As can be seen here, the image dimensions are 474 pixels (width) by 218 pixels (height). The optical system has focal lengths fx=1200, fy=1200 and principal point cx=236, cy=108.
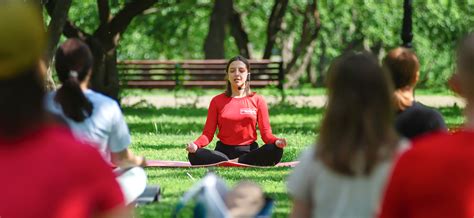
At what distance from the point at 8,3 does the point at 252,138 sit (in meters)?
8.74

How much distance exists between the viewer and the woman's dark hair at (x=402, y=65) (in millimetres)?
6289

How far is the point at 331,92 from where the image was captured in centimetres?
466

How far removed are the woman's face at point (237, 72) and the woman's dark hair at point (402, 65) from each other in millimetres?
5084

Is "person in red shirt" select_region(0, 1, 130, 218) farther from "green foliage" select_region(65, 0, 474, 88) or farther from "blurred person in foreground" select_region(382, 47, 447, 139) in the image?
"green foliage" select_region(65, 0, 474, 88)

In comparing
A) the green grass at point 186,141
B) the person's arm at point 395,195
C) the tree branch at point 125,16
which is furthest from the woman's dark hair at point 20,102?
the tree branch at point 125,16

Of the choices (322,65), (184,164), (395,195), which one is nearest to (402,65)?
(395,195)

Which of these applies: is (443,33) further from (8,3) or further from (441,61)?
(8,3)

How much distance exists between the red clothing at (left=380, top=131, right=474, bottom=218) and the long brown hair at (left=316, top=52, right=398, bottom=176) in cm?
71

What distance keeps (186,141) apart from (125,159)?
832 cm

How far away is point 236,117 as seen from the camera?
458 inches

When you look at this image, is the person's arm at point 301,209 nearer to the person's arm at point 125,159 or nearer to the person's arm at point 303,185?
the person's arm at point 303,185

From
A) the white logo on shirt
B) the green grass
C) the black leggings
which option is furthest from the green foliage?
the white logo on shirt

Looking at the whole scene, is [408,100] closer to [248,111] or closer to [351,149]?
[351,149]

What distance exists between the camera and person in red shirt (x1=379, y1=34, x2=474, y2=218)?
3.76 metres
